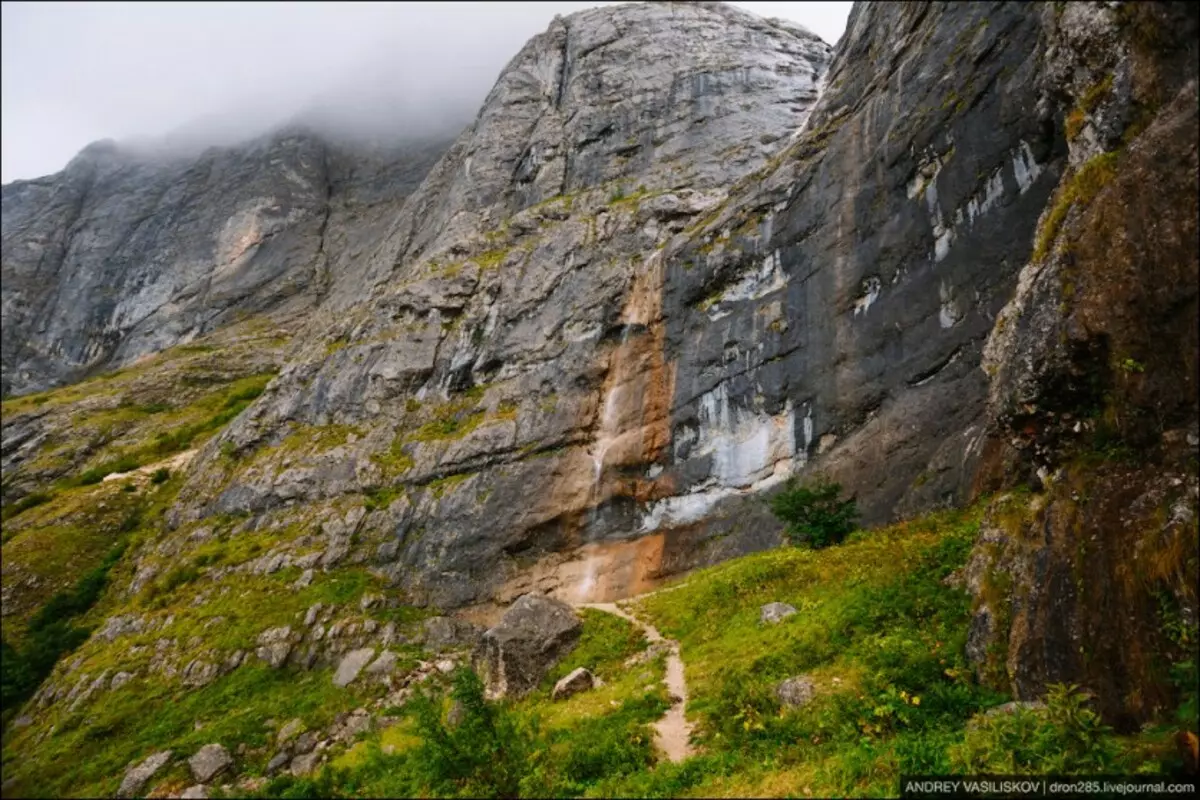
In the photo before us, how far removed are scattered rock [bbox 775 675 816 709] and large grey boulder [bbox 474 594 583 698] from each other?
30.7 feet

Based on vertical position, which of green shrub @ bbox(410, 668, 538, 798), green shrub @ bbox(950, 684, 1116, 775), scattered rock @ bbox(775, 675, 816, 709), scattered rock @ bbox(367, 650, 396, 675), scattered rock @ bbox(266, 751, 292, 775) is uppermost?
green shrub @ bbox(950, 684, 1116, 775)

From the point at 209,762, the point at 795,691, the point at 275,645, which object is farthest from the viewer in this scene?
the point at 275,645

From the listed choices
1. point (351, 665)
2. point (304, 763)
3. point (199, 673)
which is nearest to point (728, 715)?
point (304, 763)

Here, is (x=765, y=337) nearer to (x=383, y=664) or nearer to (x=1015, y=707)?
(x=383, y=664)

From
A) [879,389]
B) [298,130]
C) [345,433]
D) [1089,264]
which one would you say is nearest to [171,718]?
[345,433]

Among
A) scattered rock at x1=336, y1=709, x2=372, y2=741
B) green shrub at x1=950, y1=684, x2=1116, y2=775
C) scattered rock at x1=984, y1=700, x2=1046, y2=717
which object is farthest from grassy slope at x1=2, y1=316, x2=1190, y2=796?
scattered rock at x1=336, y1=709, x2=372, y2=741

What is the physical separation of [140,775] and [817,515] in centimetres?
2516

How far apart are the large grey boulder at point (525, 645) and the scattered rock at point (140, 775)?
12.0 metres

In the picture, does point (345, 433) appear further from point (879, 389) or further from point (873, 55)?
point (873, 55)

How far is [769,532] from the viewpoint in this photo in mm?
27969

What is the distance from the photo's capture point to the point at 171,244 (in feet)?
362

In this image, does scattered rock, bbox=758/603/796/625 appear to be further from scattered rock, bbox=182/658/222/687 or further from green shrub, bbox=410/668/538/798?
scattered rock, bbox=182/658/222/687

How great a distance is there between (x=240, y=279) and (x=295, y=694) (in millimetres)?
90319

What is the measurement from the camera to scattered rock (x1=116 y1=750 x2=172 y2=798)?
21.6 meters
